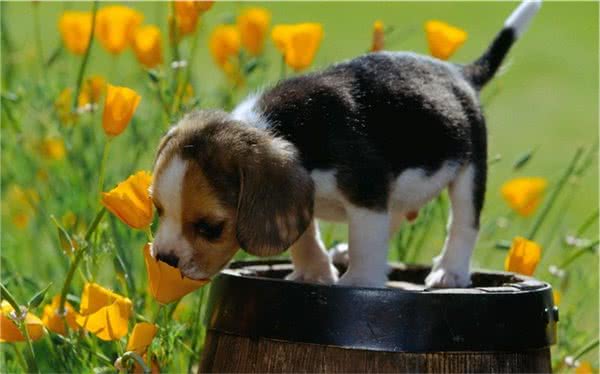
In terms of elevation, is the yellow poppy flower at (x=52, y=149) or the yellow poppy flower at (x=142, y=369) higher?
the yellow poppy flower at (x=142, y=369)

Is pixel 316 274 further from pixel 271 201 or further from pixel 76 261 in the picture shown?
pixel 76 261

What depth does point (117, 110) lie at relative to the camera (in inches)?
124

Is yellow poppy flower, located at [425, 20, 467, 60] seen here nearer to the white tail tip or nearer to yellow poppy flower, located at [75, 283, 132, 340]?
the white tail tip

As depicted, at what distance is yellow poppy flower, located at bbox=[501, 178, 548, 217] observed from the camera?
400cm

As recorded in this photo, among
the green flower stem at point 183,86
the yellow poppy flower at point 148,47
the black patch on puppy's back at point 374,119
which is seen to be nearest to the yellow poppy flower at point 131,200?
the black patch on puppy's back at point 374,119

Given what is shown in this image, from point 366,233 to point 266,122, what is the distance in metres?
0.40

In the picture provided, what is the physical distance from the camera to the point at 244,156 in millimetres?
2873

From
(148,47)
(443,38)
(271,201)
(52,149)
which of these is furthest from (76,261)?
(52,149)

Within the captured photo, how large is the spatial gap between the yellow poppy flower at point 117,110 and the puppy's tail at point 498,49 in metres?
1.13

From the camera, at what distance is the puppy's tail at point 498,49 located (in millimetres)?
3748

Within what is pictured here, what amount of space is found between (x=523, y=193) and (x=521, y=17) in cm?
62

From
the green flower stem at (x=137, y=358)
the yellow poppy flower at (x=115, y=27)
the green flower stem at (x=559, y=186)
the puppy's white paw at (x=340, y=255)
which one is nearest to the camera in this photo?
the green flower stem at (x=137, y=358)

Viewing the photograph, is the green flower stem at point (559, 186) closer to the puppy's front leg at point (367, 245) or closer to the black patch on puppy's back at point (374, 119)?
the black patch on puppy's back at point (374, 119)

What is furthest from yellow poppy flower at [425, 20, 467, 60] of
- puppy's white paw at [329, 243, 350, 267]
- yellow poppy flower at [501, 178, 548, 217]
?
puppy's white paw at [329, 243, 350, 267]
